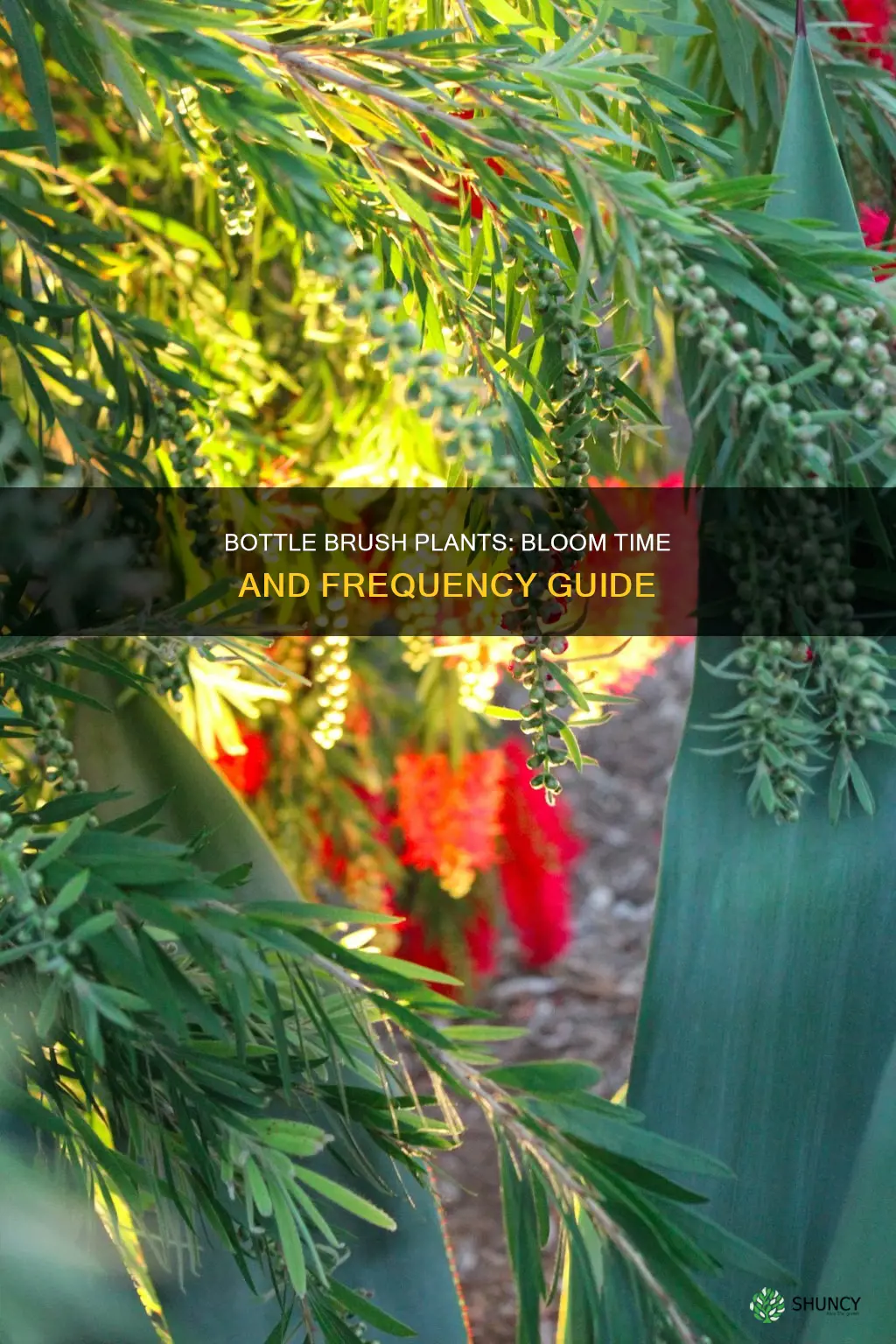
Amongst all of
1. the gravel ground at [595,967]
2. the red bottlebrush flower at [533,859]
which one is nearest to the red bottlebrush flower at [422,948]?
the red bottlebrush flower at [533,859]

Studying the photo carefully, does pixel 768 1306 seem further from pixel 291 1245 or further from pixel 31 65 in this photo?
pixel 31 65

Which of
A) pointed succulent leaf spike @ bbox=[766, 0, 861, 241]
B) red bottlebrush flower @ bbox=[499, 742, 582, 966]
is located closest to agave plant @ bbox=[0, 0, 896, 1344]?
pointed succulent leaf spike @ bbox=[766, 0, 861, 241]

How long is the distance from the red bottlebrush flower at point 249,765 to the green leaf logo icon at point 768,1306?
57cm

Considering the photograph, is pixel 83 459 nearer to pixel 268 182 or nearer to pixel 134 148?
pixel 268 182

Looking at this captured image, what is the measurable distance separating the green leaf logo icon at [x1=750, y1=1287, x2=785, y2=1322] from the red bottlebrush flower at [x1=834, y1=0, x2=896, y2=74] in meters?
0.48

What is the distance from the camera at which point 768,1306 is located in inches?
13.9

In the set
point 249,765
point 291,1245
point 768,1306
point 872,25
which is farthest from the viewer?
point 249,765

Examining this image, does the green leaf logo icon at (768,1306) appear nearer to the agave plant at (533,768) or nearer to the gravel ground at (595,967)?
the agave plant at (533,768)

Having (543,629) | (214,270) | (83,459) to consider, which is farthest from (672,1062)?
(214,270)

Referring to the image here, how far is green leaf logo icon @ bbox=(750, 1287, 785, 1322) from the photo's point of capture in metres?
0.35

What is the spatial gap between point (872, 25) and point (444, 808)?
2.42 feet

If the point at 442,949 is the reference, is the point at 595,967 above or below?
below

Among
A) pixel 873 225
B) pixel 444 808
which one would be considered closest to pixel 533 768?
pixel 873 225

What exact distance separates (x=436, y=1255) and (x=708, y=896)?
0.16 meters
